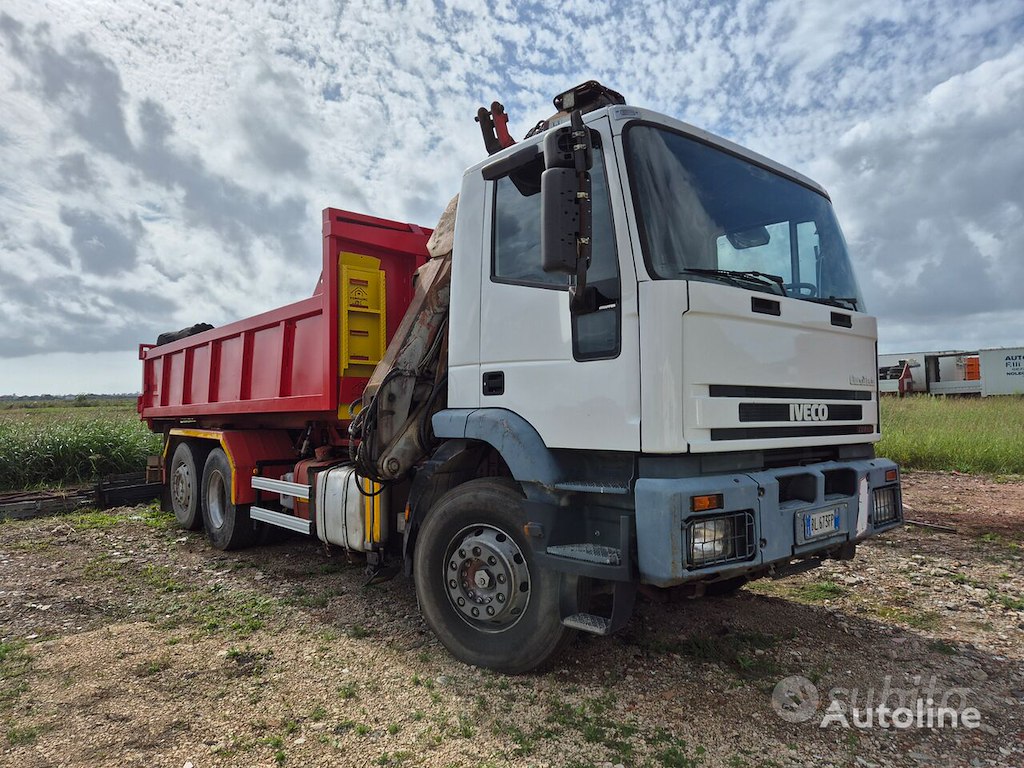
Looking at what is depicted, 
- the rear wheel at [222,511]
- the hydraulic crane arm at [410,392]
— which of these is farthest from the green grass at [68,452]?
the hydraulic crane arm at [410,392]

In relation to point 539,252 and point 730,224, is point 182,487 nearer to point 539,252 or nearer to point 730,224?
point 539,252

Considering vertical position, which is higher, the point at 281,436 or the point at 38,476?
the point at 281,436

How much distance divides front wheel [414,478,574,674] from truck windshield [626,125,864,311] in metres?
1.47

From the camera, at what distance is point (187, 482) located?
7.47m

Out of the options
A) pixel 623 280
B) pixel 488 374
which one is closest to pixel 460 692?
pixel 488 374

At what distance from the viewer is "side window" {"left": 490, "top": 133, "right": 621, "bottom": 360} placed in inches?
127

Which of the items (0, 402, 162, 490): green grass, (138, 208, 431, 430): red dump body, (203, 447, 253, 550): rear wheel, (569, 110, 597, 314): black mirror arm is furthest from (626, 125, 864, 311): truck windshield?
(0, 402, 162, 490): green grass

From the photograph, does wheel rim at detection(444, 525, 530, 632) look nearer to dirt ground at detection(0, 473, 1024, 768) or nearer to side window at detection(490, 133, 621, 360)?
dirt ground at detection(0, 473, 1024, 768)

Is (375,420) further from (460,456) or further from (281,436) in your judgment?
(281,436)

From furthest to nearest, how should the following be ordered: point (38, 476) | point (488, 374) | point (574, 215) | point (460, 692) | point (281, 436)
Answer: point (38, 476) < point (281, 436) < point (488, 374) < point (460, 692) < point (574, 215)

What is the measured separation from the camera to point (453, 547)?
384cm

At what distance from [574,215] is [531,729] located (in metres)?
2.28

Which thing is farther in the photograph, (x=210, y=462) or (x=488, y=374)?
(x=210, y=462)

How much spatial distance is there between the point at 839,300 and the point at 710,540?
5.94 ft
